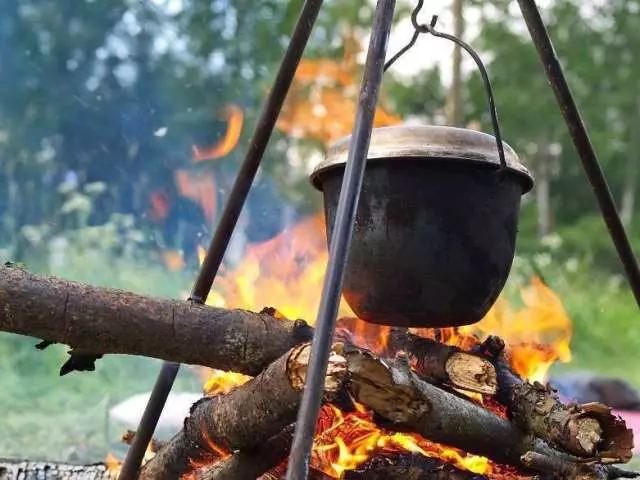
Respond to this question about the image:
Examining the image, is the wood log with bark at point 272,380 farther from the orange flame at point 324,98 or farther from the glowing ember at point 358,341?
the orange flame at point 324,98

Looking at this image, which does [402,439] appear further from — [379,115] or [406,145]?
[379,115]

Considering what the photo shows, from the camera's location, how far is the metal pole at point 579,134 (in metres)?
2.29

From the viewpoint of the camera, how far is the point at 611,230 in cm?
238

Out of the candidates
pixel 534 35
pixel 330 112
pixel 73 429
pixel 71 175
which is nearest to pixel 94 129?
pixel 71 175

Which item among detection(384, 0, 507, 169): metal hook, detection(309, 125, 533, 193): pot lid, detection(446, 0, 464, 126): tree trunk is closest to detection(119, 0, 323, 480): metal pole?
detection(384, 0, 507, 169): metal hook

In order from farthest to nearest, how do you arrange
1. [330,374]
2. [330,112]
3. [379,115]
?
[330,112], [379,115], [330,374]

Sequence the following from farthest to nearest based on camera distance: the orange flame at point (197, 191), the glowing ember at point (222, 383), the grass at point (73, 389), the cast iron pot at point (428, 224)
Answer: the orange flame at point (197, 191), the grass at point (73, 389), the glowing ember at point (222, 383), the cast iron pot at point (428, 224)

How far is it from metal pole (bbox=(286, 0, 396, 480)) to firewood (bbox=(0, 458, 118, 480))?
1.81 meters

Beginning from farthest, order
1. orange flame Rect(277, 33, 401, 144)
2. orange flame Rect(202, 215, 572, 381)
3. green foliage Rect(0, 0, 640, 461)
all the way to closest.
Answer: orange flame Rect(277, 33, 401, 144) < green foliage Rect(0, 0, 640, 461) < orange flame Rect(202, 215, 572, 381)

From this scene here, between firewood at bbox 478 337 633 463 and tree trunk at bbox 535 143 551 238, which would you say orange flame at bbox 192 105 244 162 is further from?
tree trunk at bbox 535 143 551 238

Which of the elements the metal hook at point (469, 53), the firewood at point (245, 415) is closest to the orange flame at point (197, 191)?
the firewood at point (245, 415)

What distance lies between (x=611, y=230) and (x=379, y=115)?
1712 millimetres

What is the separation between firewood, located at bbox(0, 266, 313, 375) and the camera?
1794 millimetres

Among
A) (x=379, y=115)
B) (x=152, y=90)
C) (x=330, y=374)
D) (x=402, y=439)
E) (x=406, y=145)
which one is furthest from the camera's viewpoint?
(x=152, y=90)
